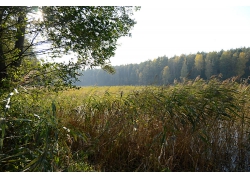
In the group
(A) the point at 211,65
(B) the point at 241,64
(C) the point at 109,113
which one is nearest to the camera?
(C) the point at 109,113

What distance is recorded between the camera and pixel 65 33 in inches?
146

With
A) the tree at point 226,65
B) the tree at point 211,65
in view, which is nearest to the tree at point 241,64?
the tree at point 226,65

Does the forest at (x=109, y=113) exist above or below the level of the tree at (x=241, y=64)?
below

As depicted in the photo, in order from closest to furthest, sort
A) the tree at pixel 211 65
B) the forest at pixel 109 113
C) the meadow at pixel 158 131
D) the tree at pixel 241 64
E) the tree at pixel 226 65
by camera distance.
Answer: the forest at pixel 109 113
the meadow at pixel 158 131
the tree at pixel 241 64
the tree at pixel 226 65
the tree at pixel 211 65

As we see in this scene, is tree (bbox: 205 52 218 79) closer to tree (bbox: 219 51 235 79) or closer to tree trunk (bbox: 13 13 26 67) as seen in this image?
tree (bbox: 219 51 235 79)

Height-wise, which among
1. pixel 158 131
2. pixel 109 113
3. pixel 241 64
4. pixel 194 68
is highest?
pixel 241 64

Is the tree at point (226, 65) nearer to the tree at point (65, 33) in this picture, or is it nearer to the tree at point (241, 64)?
the tree at point (241, 64)

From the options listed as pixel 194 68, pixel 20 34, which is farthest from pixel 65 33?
pixel 194 68

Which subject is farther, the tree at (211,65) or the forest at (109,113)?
the tree at (211,65)

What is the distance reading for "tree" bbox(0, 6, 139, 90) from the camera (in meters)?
3.44

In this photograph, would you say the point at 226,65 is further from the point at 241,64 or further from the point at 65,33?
the point at 65,33

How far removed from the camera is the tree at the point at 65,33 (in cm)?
344

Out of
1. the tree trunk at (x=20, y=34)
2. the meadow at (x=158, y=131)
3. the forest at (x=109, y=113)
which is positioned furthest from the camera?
the tree trunk at (x=20, y=34)

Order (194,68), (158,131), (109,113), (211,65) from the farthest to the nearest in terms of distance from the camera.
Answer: (194,68) → (211,65) → (109,113) → (158,131)
